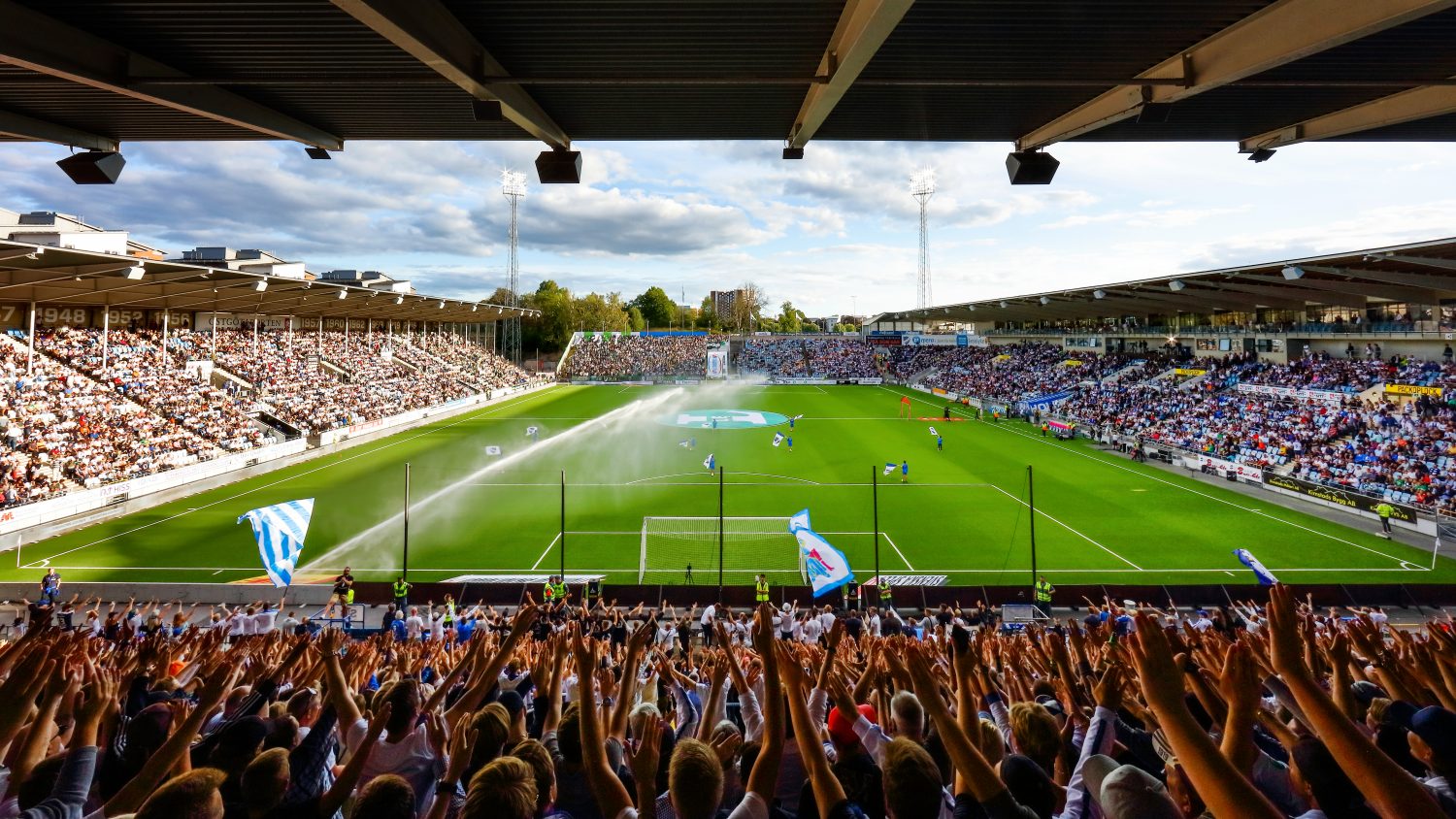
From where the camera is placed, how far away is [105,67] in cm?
527

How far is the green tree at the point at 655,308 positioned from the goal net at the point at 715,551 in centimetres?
13496

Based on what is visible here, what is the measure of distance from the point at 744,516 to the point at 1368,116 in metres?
21.7

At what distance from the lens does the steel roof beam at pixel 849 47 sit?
436 centimetres

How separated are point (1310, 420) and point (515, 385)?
71.1 metres

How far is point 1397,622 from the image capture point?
15.4 m

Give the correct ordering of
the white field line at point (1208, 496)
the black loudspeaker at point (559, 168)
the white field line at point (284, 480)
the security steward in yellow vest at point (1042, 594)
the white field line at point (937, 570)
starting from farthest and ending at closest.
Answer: the white field line at point (284, 480)
the white field line at point (1208, 496)
the white field line at point (937, 570)
the security steward in yellow vest at point (1042, 594)
the black loudspeaker at point (559, 168)

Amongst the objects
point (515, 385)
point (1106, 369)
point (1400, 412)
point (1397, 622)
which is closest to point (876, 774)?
point (1397, 622)

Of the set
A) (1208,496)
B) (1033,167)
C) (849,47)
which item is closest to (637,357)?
(1208,496)

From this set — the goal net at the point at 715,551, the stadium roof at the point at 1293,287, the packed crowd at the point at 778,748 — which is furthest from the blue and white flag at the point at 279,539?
the stadium roof at the point at 1293,287

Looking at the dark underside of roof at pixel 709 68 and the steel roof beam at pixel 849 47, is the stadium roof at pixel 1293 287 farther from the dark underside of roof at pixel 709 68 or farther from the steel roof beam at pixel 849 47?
the steel roof beam at pixel 849 47

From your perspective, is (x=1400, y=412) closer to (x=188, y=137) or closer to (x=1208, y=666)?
(x=1208, y=666)

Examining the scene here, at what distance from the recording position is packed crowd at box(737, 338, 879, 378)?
92.6m

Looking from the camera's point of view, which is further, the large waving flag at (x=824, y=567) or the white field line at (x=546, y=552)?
the white field line at (x=546, y=552)

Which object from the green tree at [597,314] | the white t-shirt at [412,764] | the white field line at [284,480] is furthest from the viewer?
the green tree at [597,314]
